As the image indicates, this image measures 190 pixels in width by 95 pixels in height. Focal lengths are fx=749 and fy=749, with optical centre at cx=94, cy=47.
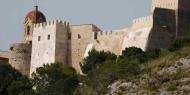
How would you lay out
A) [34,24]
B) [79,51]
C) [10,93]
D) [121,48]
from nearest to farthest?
1. [10,93]
2. [121,48]
3. [79,51]
4. [34,24]

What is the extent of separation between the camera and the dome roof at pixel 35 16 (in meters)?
62.8

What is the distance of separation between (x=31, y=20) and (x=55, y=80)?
53.0ft

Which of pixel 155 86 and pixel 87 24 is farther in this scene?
pixel 87 24

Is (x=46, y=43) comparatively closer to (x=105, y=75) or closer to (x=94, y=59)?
(x=94, y=59)

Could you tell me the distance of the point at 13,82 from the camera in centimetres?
5078

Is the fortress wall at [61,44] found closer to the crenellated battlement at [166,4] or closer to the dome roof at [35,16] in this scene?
the dome roof at [35,16]

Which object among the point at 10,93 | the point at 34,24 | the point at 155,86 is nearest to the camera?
the point at 155,86

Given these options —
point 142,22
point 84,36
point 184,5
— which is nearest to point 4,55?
point 84,36

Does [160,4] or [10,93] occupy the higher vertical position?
[160,4]

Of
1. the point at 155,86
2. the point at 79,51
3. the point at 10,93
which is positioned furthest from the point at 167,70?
the point at 79,51

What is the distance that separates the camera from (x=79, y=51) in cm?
5672

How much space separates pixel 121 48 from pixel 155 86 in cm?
2765

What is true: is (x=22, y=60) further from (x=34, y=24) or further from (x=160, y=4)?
(x=160, y=4)

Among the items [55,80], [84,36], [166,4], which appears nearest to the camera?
[55,80]
